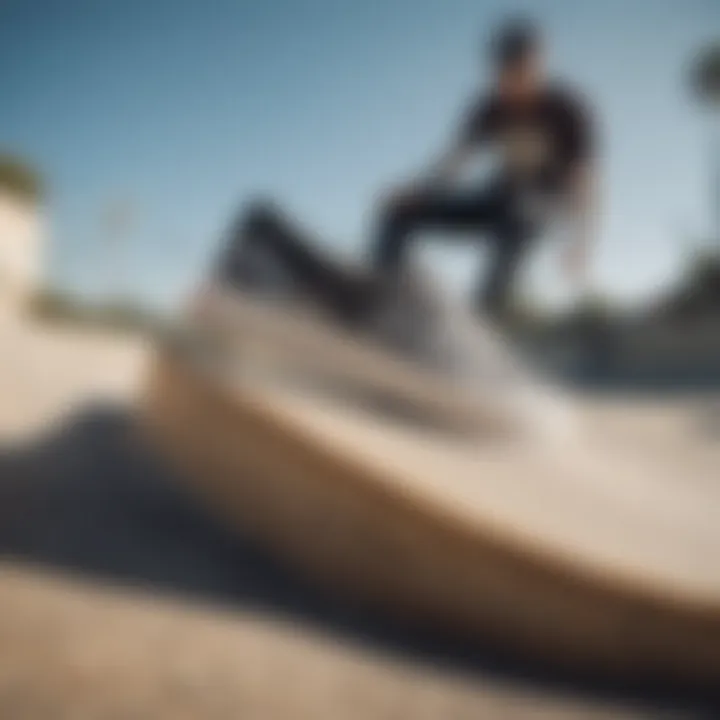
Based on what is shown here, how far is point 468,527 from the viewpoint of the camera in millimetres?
1639

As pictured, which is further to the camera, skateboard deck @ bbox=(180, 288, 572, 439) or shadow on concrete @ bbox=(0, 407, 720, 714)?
skateboard deck @ bbox=(180, 288, 572, 439)

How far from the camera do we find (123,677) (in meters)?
1.26

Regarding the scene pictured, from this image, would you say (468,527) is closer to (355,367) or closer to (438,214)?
(355,367)

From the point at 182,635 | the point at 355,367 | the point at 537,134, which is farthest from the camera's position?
the point at 355,367

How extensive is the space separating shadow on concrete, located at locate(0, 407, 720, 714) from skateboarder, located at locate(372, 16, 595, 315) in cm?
96

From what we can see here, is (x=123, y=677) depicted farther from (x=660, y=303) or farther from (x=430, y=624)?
(x=660, y=303)

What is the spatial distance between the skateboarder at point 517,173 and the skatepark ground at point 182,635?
100cm

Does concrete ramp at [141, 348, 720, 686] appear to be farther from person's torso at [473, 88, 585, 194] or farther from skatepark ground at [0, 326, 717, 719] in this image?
person's torso at [473, 88, 585, 194]

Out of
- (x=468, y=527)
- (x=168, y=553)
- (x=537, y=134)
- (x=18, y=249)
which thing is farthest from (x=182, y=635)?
(x=537, y=134)

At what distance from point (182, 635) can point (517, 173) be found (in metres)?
1.49

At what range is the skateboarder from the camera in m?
1.90

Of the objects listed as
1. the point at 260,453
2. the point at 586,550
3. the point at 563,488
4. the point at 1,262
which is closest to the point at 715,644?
the point at 586,550

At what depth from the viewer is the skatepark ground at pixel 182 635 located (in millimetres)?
1262

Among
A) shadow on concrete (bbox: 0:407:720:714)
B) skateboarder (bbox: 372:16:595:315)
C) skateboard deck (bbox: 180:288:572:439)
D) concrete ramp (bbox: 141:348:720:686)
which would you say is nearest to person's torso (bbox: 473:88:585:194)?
skateboarder (bbox: 372:16:595:315)
